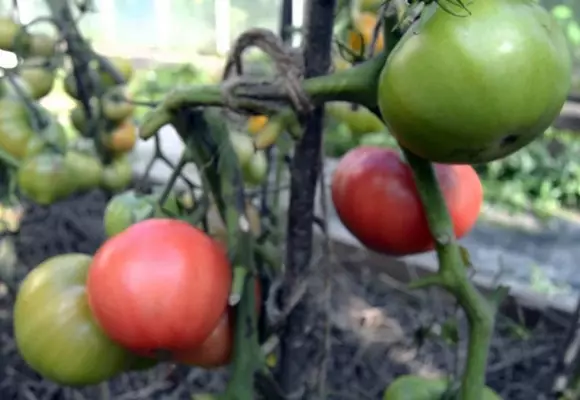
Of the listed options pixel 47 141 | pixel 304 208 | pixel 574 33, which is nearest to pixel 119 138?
pixel 47 141

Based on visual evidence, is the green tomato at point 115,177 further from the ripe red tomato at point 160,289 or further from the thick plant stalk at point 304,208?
the ripe red tomato at point 160,289

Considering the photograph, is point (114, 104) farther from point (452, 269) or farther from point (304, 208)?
point (452, 269)

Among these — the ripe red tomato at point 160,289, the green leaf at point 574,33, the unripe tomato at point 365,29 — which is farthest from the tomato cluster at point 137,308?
the green leaf at point 574,33

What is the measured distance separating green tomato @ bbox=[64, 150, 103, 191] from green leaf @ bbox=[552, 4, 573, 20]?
262cm

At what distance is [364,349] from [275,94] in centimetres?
116

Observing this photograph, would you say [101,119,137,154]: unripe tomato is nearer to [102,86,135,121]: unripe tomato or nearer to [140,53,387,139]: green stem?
[102,86,135,121]: unripe tomato

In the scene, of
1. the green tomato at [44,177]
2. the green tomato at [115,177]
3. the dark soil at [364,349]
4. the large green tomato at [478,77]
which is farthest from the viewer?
the dark soil at [364,349]

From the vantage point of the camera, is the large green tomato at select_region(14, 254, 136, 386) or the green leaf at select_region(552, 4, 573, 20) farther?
the green leaf at select_region(552, 4, 573, 20)

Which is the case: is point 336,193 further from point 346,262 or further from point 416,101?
point 346,262

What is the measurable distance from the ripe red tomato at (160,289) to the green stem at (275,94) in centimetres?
7

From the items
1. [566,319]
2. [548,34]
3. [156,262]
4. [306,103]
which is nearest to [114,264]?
[156,262]

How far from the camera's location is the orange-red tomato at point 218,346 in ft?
1.72

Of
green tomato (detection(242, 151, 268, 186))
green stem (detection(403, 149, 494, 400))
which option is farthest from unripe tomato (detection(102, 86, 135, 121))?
green stem (detection(403, 149, 494, 400))

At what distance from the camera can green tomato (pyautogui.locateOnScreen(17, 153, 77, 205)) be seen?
3.44 feet
